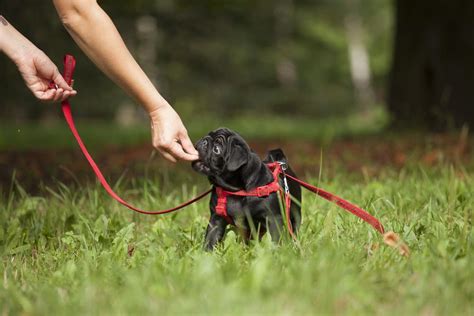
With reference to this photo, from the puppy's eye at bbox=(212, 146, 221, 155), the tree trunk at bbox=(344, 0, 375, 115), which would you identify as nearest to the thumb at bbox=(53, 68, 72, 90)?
the puppy's eye at bbox=(212, 146, 221, 155)

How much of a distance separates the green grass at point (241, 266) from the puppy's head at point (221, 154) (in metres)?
0.35

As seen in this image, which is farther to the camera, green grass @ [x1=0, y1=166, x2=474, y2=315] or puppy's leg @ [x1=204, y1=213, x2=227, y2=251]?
puppy's leg @ [x1=204, y1=213, x2=227, y2=251]

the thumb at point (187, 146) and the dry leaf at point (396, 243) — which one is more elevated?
the thumb at point (187, 146)

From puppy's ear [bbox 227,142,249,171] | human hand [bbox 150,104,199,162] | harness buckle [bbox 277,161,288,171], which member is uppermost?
human hand [bbox 150,104,199,162]

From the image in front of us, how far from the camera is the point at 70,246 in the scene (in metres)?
3.19

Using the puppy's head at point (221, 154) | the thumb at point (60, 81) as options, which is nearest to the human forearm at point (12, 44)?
the thumb at point (60, 81)

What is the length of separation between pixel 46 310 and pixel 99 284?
0.97 ft

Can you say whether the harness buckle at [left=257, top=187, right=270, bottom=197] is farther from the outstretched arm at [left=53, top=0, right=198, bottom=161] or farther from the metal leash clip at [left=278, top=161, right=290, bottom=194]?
the outstretched arm at [left=53, top=0, right=198, bottom=161]

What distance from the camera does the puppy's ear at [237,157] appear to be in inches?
111

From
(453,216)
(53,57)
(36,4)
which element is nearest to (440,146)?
(453,216)

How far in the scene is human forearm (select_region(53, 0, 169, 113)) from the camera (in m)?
2.84

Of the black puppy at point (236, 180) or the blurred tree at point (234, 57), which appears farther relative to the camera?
the blurred tree at point (234, 57)

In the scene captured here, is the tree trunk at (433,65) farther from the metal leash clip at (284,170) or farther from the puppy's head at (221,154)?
the puppy's head at (221,154)

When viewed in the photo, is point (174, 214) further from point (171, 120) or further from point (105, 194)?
point (171, 120)
